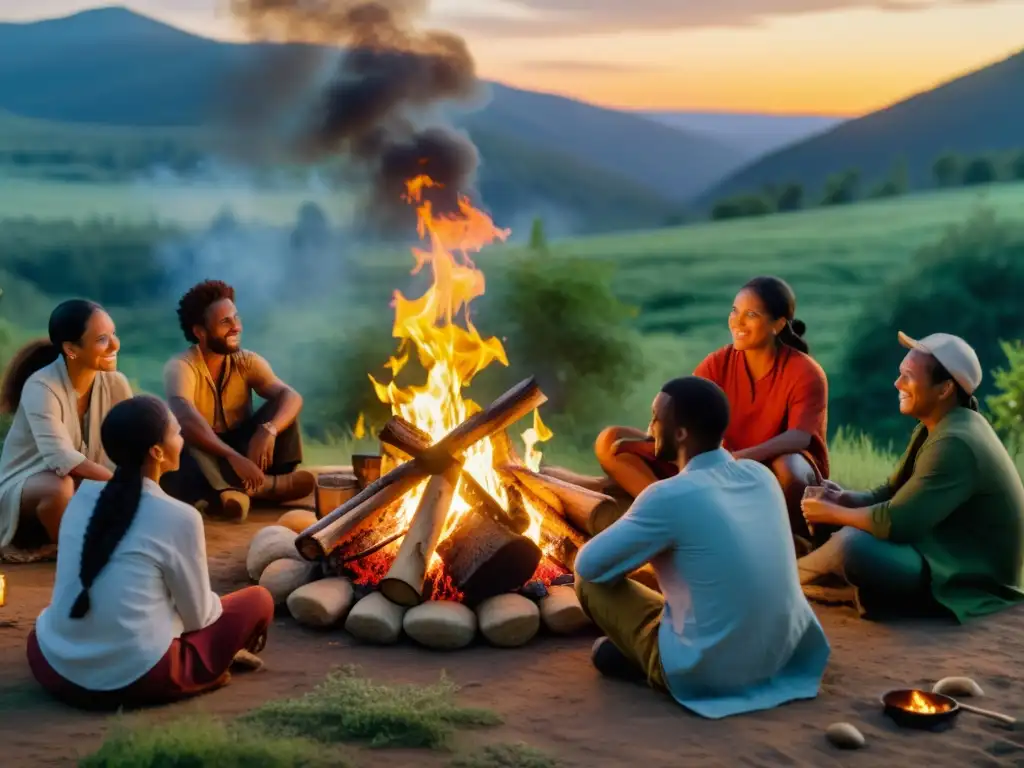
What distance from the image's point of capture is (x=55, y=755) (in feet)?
14.8

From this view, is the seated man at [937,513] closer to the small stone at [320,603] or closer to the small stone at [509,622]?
the small stone at [509,622]

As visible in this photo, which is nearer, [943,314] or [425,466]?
[425,466]

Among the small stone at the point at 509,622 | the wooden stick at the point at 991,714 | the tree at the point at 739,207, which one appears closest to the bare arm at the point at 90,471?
the small stone at the point at 509,622

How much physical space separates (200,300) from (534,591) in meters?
2.97

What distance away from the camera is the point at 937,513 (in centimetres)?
595

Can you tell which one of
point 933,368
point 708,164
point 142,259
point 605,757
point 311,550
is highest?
point 708,164

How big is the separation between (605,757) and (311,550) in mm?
2082

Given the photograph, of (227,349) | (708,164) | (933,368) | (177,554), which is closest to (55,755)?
(177,554)

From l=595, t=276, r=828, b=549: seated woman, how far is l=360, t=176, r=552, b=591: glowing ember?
2.71 feet

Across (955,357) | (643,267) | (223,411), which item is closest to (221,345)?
(223,411)

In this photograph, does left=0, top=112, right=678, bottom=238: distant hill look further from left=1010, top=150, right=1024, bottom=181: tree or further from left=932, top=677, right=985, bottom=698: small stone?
left=932, top=677, right=985, bottom=698: small stone

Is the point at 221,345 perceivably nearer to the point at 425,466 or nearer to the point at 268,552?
the point at 268,552

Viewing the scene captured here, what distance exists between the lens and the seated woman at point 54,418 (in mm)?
6863

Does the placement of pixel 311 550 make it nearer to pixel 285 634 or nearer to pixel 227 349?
pixel 285 634
